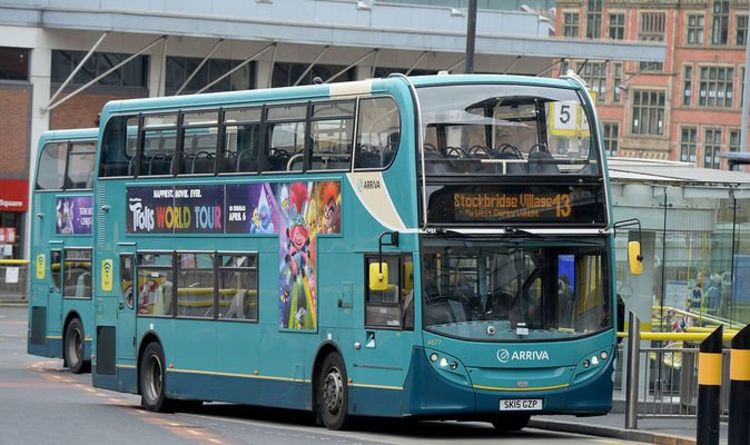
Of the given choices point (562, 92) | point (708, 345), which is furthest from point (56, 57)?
point (708, 345)

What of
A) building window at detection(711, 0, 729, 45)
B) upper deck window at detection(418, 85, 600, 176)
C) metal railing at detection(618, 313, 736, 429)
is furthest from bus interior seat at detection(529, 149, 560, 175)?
building window at detection(711, 0, 729, 45)

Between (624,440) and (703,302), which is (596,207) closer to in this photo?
(624,440)

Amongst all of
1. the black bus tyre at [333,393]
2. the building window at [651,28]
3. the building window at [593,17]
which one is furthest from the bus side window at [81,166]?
the building window at [593,17]

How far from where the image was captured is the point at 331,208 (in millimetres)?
20344

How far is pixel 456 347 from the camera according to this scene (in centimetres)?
1875

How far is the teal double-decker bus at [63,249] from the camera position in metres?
32.6

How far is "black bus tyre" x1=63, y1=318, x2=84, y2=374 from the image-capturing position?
108 ft

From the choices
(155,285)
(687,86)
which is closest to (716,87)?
(687,86)

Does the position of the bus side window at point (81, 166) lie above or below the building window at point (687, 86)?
below

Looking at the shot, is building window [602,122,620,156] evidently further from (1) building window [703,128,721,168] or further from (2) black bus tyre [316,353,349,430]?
(2) black bus tyre [316,353,349,430]

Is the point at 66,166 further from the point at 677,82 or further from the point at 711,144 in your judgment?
the point at 677,82

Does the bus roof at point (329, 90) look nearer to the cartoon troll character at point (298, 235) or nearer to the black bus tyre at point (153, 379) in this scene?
the cartoon troll character at point (298, 235)

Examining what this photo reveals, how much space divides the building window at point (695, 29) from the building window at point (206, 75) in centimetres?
6000

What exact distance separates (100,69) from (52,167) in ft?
81.8
